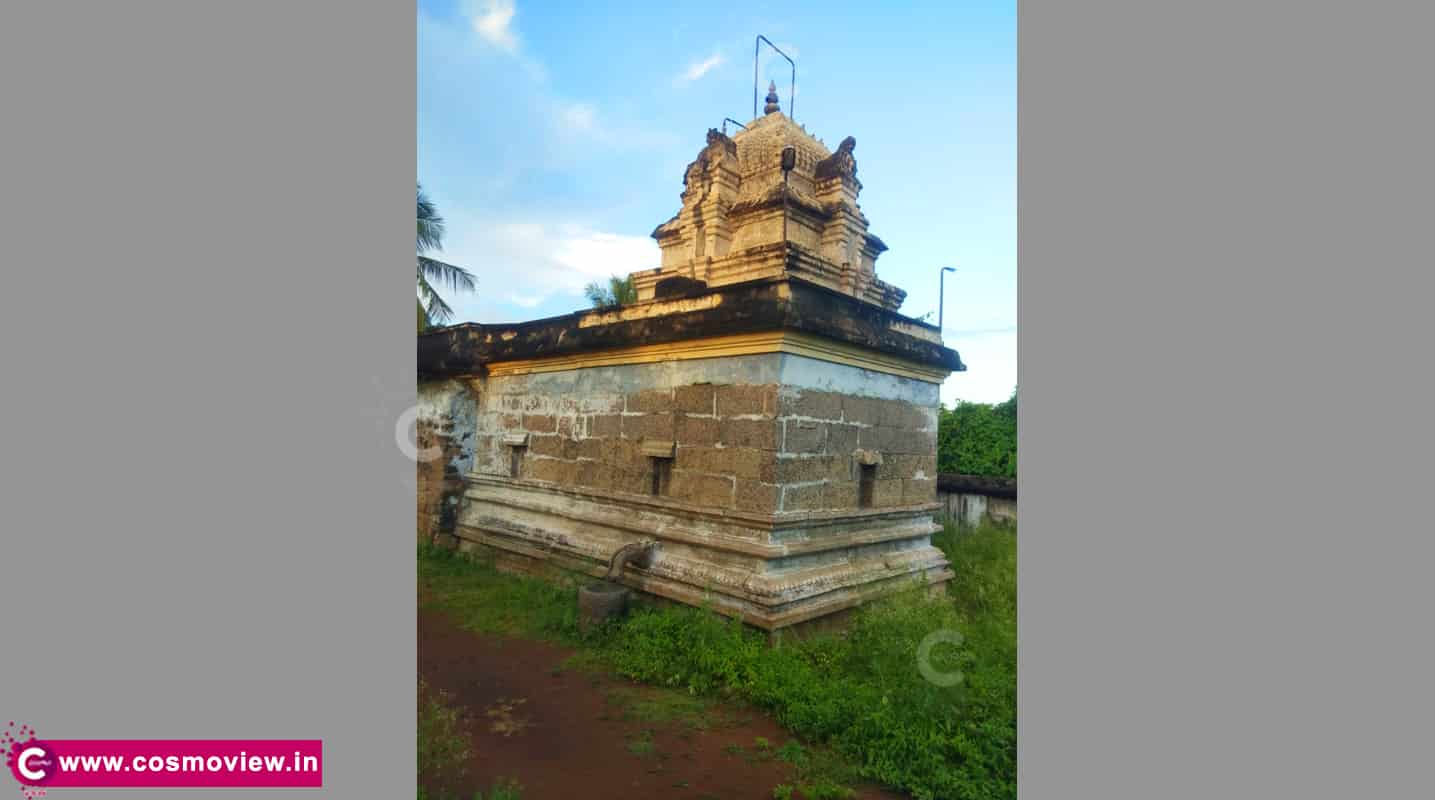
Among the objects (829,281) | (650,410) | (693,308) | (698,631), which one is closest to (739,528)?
(698,631)

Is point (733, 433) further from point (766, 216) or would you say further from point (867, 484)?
point (766, 216)

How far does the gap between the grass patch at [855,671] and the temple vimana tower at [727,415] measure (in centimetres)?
31

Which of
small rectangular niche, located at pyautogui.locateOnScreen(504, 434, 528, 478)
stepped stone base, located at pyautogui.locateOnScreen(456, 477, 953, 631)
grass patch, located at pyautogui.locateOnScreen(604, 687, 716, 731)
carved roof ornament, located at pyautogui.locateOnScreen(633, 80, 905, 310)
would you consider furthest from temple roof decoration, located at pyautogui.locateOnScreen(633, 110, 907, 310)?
grass patch, located at pyautogui.locateOnScreen(604, 687, 716, 731)

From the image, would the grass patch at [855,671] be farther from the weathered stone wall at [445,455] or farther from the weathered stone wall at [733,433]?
the weathered stone wall at [445,455]

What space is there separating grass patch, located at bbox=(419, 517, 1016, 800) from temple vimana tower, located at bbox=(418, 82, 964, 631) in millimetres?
315

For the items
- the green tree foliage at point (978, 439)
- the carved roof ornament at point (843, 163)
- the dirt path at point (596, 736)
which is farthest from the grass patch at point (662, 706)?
the green tree foliage at point (978, 439)

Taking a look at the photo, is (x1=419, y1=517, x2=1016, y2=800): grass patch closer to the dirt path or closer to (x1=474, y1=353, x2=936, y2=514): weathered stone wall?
the dirt path

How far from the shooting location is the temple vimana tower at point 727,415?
5.47 metres

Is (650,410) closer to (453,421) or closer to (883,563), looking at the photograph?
(883,563)

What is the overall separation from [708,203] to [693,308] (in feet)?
8.27

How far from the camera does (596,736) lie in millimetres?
4004

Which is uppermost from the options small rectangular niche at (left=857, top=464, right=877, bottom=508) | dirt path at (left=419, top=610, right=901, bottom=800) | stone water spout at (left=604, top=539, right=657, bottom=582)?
small rectangular niche at (left=857, top=464, right=877, bottom=508)

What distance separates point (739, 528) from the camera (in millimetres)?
5508

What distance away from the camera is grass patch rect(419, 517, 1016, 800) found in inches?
143
